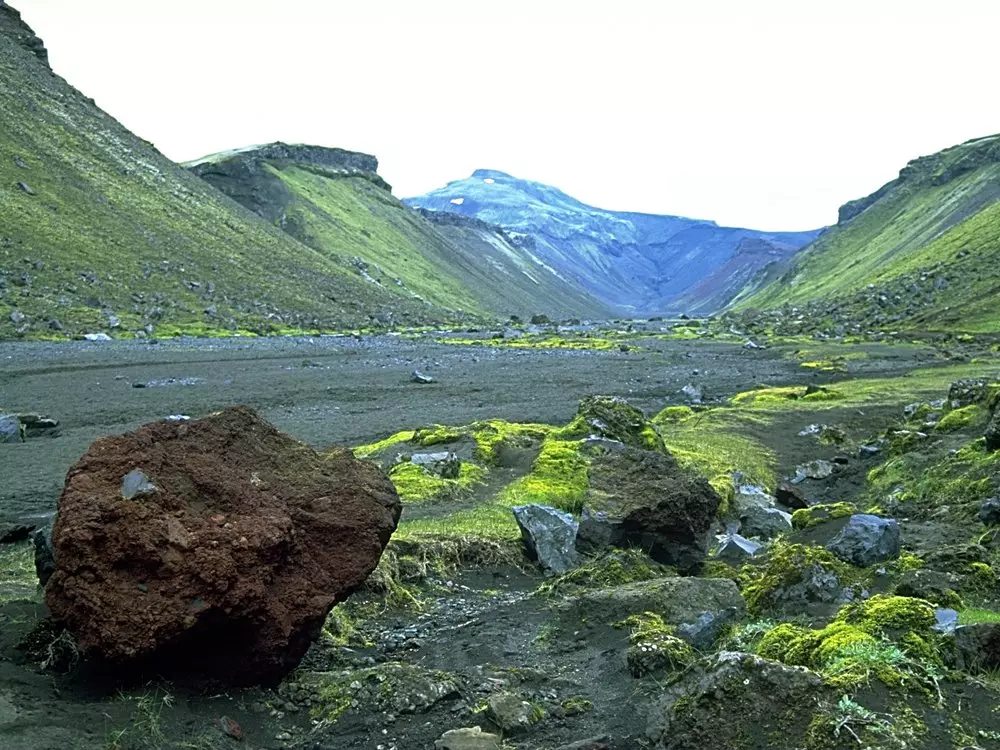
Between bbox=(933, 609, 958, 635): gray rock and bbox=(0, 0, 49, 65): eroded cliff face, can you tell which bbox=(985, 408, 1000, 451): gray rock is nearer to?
bbox=(933, 609, 958, 635): gray rock

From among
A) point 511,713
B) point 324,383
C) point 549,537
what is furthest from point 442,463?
point 324,383

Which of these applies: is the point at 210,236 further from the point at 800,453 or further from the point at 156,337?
the point at 800,453

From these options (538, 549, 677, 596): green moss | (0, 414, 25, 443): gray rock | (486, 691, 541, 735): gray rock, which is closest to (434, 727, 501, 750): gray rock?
(486, 691, 541, 735): gray rock

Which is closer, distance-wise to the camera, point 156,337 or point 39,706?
point 39,706

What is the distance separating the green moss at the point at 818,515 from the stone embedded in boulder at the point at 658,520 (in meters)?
3.02

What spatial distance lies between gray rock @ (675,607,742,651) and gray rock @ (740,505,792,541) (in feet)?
24.0

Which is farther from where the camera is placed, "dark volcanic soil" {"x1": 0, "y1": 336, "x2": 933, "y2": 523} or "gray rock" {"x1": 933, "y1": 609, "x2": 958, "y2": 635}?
"dark volcanic soil" {"x1": 0, "y1": 336, "x2": 933, "y2": 523}

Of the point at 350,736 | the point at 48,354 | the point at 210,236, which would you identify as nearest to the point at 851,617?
the point at 350,736

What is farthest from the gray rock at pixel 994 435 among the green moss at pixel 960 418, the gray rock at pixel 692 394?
the gray rock at pixel 692 394

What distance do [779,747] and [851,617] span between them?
3.65m

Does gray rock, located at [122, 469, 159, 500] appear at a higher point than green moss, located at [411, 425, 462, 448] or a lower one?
higher

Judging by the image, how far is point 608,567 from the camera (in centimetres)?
1499

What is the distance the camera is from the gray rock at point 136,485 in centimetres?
948

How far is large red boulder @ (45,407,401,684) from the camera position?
9047 millimetres
